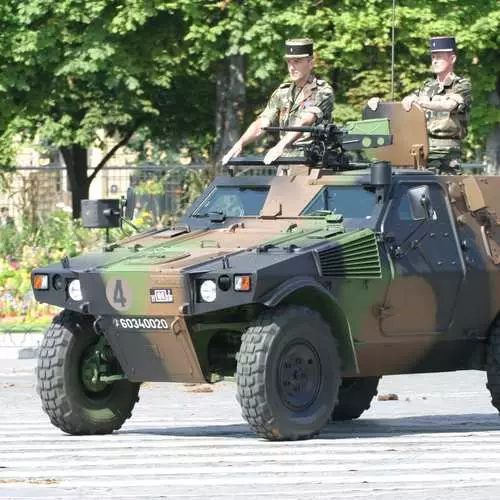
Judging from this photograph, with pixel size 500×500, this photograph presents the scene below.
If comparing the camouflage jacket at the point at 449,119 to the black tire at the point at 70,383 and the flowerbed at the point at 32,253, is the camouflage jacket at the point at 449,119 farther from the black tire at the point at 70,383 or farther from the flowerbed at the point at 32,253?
the flowerbed at the point at 32,253

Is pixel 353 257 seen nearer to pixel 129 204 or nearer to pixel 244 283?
pixel 244 283

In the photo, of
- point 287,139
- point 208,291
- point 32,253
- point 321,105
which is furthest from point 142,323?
point 32,253

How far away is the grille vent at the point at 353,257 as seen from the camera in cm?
1391

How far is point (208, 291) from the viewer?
13.4 meters

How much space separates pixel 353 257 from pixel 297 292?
1.90 feet

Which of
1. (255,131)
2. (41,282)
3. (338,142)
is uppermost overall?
(255,131)

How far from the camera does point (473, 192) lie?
15.5m

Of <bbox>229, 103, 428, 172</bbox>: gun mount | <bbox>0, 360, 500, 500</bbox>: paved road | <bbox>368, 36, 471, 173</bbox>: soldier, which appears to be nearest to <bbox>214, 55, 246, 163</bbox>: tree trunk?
<bbox>0, 360, 500, 500</bbox>: paved road

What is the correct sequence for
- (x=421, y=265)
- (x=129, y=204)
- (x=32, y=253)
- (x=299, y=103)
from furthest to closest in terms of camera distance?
(x=32, y=253)
(x=299, y=103)
(x=129, y=204)
(x=421, y=265)

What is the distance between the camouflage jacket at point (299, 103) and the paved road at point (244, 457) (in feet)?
7.51

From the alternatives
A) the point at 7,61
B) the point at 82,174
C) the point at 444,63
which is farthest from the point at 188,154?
the point at 444,63

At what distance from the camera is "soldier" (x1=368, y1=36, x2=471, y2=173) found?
1644cm

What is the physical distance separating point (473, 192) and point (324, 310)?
1960 millimetres

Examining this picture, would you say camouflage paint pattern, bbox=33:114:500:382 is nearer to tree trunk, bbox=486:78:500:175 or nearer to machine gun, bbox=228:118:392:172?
machine gun, bbox=228:118:392:172
